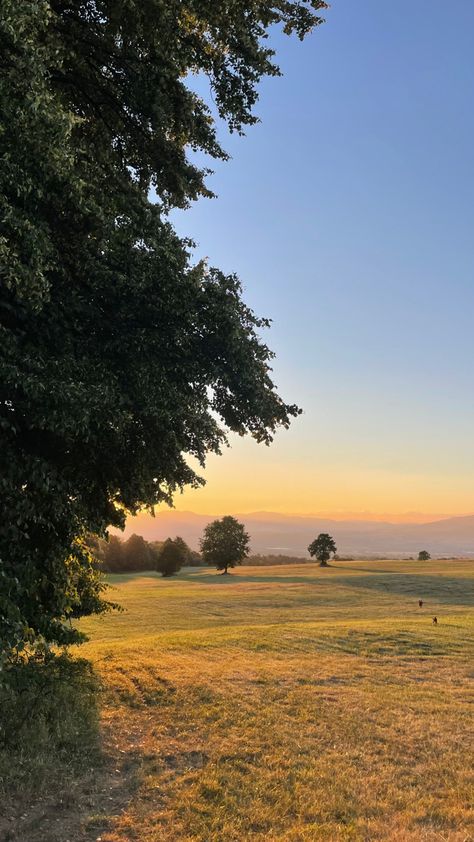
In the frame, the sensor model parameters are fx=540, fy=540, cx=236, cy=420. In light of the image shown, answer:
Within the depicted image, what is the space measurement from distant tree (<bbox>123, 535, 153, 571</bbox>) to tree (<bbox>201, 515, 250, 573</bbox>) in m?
25.9

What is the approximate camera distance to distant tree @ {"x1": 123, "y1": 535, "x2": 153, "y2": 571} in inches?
4117

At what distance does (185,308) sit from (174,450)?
3.43 metres

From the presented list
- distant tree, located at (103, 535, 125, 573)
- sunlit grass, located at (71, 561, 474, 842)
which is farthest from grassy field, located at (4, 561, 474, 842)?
distant tree, located at (103, 535, 125, 573)

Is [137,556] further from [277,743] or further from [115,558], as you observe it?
[277,743]

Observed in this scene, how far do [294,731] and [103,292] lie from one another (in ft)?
31.7

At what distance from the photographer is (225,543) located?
82062 mm

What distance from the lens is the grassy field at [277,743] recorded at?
290 inches

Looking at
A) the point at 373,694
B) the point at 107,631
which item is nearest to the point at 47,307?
the point at 373,694

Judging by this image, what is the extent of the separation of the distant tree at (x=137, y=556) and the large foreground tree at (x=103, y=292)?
95.0m

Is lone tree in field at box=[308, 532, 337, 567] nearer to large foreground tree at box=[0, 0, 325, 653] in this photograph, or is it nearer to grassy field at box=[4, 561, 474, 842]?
grassy field at box=[4, 561, 474, 842]

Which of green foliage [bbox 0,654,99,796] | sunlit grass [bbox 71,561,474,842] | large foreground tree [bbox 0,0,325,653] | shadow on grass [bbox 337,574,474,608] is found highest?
large foreground tree [bbox 0,0,325,653]

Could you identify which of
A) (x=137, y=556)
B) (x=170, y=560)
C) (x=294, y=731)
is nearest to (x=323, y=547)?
(x=170, y=560)

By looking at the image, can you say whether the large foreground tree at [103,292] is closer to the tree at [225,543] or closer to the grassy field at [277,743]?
the grassy field at [277,743]

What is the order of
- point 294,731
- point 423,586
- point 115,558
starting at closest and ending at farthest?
point 294,731 → point 423,586 → point 115,558
